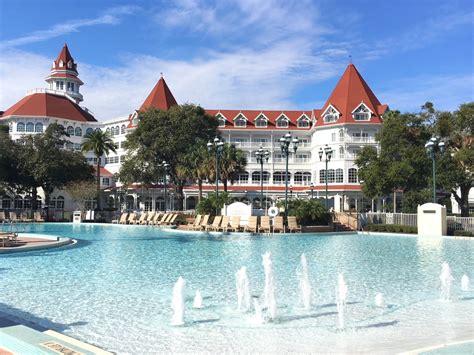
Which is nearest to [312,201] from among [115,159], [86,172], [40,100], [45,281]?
[45,281]

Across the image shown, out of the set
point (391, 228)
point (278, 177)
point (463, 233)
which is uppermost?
point (278, 177)

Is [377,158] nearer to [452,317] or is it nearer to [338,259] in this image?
[338,259]

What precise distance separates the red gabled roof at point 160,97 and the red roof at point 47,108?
12.8 m

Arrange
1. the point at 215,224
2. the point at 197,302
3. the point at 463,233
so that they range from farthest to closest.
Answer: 1. the point at 215,224
2. the point at 463,233
3. the point at 197,302

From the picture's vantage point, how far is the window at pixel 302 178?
6331 cm

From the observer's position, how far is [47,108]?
6925cm

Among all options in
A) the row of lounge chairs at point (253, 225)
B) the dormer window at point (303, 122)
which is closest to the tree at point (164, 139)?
the dormer window at point (303, 122)

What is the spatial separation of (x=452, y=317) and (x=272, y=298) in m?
3.24

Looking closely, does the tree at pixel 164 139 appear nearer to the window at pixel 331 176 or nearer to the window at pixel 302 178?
the window at pixel 302 178

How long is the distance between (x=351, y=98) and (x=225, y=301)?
54.3 meters

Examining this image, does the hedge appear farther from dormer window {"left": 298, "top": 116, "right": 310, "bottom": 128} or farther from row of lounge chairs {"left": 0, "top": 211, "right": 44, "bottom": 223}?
dormer window {"left": 298, "top": 116, "right": 310, "bottom": 128}

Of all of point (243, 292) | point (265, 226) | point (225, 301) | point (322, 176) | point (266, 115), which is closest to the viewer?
point (243, 292)

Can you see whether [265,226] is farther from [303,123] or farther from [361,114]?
[303,123]

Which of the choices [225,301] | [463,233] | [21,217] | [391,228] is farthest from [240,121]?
[225,301]
